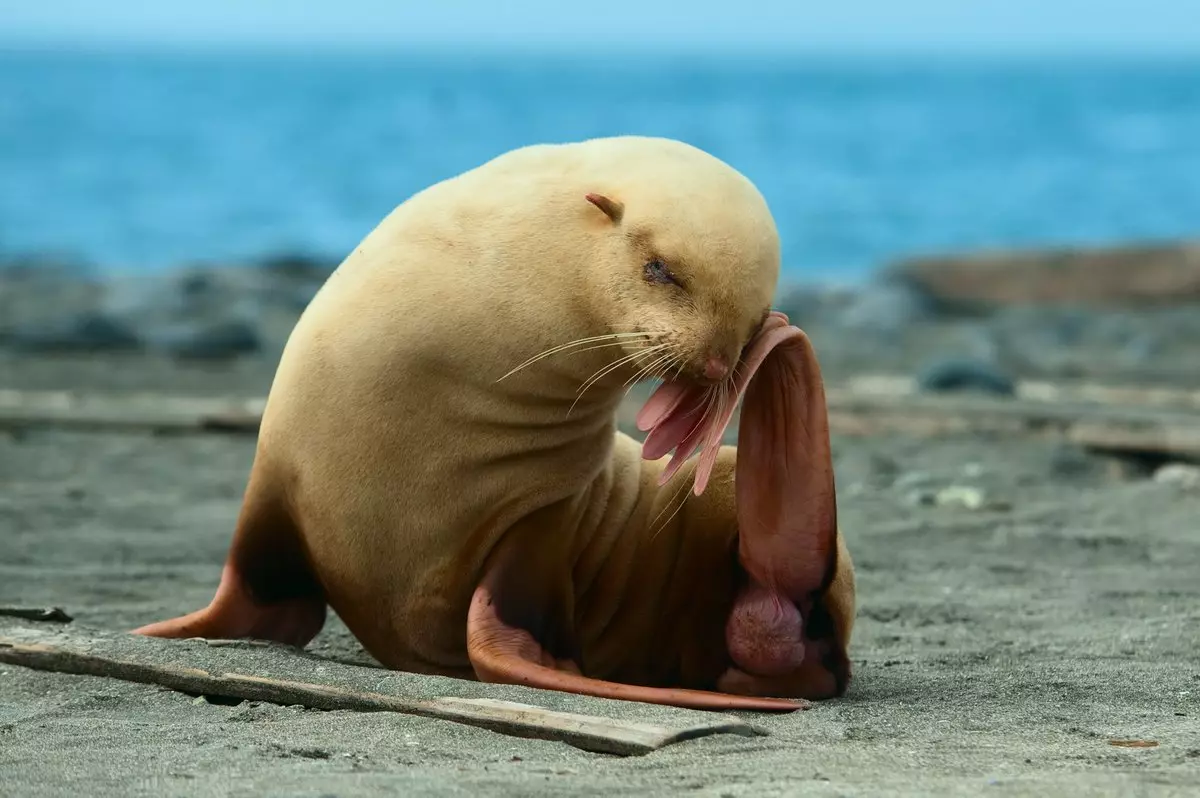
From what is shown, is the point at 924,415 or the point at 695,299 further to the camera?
the point at 924,415

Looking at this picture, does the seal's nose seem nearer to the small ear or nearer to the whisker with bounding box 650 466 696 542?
the small ear

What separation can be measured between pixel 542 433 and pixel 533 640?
1.49ft

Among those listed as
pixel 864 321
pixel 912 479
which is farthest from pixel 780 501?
pixel 864 321

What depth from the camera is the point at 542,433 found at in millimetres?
3838

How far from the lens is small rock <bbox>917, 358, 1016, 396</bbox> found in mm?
9477

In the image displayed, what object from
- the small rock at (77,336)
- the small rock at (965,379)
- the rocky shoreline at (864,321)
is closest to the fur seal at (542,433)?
the small rock at (965,379)

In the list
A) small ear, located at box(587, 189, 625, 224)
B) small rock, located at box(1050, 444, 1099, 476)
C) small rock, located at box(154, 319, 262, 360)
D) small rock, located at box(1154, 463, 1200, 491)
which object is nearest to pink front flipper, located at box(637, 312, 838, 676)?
small ear, located at box(587, 189, 625, 224)

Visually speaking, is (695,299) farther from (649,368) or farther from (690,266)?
(649,368)

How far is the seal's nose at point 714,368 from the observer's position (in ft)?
11.6

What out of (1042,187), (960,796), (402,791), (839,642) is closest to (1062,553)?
(839,642)

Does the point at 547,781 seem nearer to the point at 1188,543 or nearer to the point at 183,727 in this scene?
the point at 183,727

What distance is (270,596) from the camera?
4.12 metres

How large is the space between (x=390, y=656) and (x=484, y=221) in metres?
1.03

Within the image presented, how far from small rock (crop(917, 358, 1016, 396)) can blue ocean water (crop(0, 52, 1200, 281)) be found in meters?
10.8
